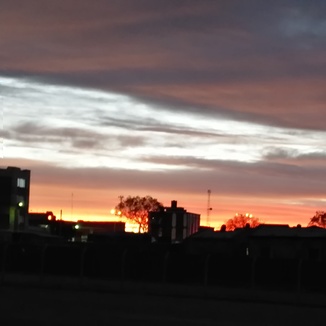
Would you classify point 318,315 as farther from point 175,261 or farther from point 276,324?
point 175,261

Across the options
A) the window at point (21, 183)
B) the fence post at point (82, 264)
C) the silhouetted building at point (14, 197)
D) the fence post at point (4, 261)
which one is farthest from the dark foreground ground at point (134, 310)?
the window at point (21, 183)

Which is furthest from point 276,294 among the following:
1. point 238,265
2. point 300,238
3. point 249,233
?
point 249,233

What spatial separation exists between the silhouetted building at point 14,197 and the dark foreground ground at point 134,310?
94.9 m

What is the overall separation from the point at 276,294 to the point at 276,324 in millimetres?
15724

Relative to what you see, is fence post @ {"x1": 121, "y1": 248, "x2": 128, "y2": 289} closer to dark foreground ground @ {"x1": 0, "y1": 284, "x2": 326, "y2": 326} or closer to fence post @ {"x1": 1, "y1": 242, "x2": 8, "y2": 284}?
dark foreground ground @ {"x1": 0, "y1": 284, "x2": 326, "y2": 326}

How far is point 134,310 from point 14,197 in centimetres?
11747

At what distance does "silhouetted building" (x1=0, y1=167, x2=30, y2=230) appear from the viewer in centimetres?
13975

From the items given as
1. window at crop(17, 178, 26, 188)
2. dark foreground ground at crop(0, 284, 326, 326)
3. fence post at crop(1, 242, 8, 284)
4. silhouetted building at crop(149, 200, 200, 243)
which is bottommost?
dark foreground ground at crop(0, 284, 326, 326)

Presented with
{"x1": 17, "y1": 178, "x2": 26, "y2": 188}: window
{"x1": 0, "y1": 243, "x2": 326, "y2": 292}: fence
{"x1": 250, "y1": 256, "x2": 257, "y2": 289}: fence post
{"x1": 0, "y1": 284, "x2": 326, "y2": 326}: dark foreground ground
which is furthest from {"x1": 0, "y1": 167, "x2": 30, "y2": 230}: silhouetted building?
{"x1": 0, "y1": 284, "x2": 326, "y2": 326}: dark foreground ground

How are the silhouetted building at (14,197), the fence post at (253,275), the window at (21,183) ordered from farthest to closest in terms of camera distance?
the window at (21,183) → the silhouetted building at (14,197) → the fence post at (253,275)

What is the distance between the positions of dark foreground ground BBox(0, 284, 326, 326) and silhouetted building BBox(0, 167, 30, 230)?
94855 millimetres

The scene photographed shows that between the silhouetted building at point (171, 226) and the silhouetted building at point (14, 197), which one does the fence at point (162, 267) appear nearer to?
the silhouetted building at point (171, 226)

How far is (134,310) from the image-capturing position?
32531mm

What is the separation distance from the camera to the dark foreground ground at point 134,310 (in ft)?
90.8
